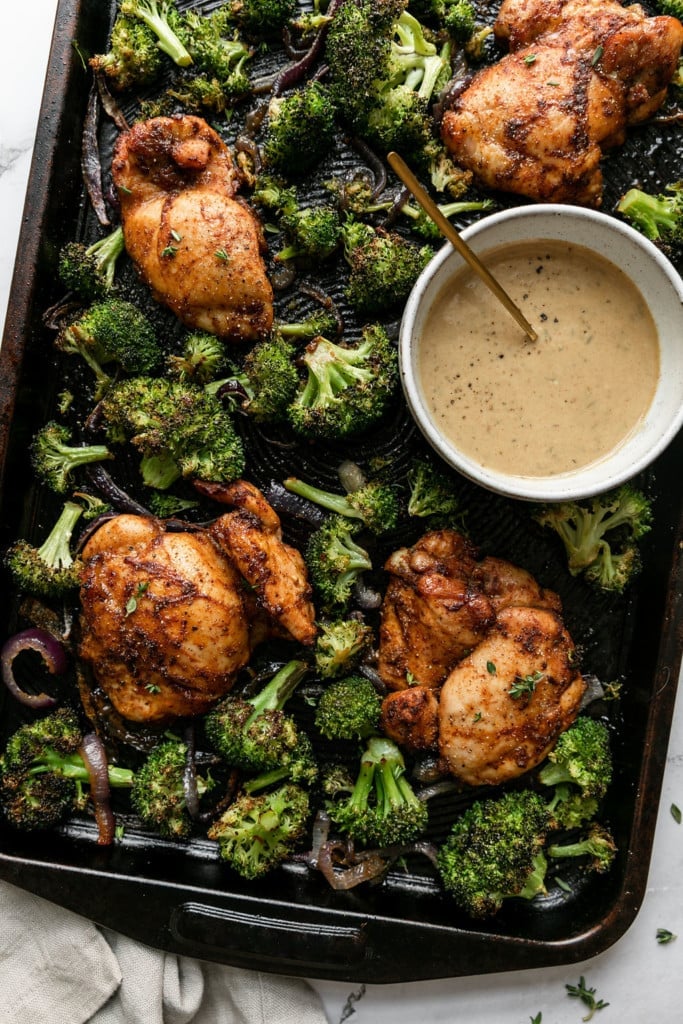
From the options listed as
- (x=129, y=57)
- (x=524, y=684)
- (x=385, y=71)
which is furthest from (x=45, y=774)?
(x=385, y=71)

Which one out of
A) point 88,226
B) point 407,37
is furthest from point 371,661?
point 407,37

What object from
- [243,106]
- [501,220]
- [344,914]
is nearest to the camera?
[501,220]

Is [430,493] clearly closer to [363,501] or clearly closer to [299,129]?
[363,501]

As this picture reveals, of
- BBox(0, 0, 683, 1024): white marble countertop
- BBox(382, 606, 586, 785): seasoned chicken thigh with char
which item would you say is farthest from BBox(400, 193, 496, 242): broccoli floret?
BBox(0, 0, 683, 1024): white marble countertop

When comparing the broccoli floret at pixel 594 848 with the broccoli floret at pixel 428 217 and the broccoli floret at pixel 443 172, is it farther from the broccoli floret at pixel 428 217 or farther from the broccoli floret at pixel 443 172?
the broccoli floret at pixel 443 172

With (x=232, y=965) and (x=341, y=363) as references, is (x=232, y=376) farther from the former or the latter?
(x=232, y=965)

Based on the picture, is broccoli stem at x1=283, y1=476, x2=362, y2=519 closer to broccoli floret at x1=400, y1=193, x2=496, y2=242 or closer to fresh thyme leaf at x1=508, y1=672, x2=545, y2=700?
fresh thyme leaf at x1=508, y1=672, x2=545, y2=700
